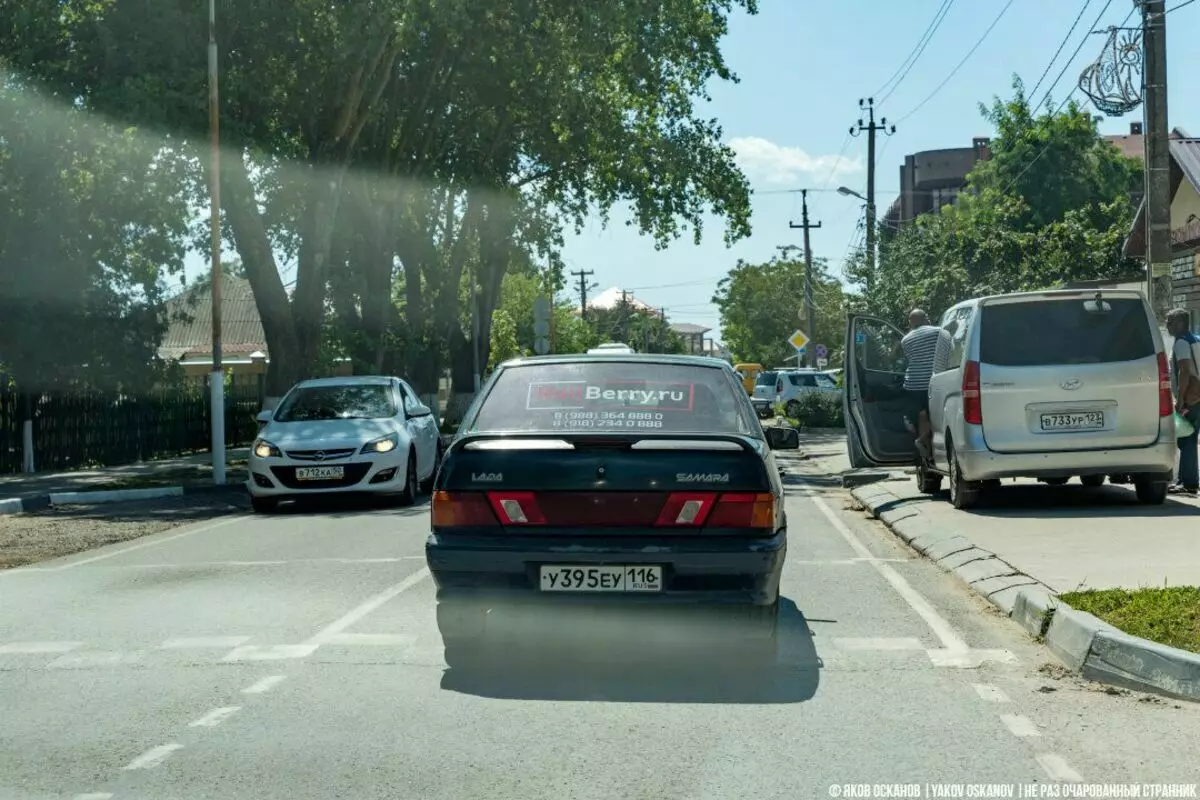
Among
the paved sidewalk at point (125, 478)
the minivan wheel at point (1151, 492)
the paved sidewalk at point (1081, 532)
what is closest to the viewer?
the paved sidewalk at point (1081, 532)

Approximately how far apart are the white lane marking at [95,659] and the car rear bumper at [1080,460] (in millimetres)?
8296

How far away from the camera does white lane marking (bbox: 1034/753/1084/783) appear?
5391 millimetres

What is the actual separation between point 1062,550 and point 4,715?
7.42 metres

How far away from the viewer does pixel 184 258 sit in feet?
89.8

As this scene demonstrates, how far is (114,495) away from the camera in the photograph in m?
20.9

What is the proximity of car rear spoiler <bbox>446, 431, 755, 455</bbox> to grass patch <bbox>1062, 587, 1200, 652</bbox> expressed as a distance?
6.91 feet

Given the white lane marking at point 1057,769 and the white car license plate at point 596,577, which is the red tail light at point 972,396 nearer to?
the white car license plate at point 596,577

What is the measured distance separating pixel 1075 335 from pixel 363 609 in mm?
7423

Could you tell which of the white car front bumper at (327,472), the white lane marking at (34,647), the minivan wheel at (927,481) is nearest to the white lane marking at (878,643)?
the white lane marking at (34,647)

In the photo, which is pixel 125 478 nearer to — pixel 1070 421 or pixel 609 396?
pixel 1070 421

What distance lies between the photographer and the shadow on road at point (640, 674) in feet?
22.8

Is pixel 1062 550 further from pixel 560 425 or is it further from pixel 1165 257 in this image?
pixel 1165 257

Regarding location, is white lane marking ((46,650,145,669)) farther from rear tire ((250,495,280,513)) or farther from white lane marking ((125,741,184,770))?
rear tire ((250,495,280,513))

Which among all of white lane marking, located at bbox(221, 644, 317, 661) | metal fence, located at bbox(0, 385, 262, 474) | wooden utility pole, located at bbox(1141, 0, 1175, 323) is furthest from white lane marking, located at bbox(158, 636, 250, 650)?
metal fence, located at bbox(0, 385, 262, 474)
